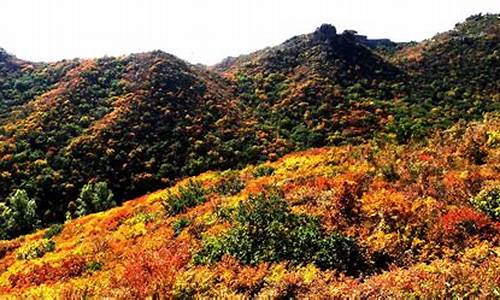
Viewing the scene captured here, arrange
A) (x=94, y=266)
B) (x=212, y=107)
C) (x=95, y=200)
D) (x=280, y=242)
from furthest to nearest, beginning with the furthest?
(x=212, y=107), (x=95, y=200), (x=94, y=266), (x=280, y=242)

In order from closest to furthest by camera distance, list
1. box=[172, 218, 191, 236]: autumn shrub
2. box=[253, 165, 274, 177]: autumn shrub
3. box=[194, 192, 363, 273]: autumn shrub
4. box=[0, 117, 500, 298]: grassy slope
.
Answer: box=[0, 117, 500, 298]: grassy slope → box=[194, 192, 363, 273]: autumn shrub → box=[172, 218, 191, 236]: autumn shrub → box=[253, 165, 274, 177]: autumn shrub

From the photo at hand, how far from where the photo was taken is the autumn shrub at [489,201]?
1391 cm

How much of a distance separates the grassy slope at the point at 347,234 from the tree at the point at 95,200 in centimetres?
969

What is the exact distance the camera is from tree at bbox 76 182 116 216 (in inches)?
1464

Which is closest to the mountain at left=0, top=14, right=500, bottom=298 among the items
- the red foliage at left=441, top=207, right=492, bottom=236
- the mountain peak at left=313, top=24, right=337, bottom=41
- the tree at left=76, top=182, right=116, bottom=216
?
the red foliage at left=441, top=207, right=492, bottom=236

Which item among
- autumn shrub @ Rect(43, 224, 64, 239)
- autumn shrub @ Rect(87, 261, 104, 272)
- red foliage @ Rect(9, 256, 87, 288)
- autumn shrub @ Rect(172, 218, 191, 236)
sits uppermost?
autumn shrub @ Rect(172, 218, 191, 236)

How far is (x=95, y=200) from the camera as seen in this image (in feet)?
123

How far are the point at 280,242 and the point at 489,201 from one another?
6140 mm

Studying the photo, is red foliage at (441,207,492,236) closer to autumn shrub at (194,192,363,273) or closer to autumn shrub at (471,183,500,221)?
autumn shrub at (471,183,500,221)

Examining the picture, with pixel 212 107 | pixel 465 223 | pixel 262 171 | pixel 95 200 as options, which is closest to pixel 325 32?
pixel 212 107

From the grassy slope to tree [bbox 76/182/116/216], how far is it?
381 inches

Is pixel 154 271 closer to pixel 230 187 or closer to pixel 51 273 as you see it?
pixel 51 273

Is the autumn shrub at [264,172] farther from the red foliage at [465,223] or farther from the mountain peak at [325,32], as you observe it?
the mountain peak at [325,32]

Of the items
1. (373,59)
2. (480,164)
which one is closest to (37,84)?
(373,59)
